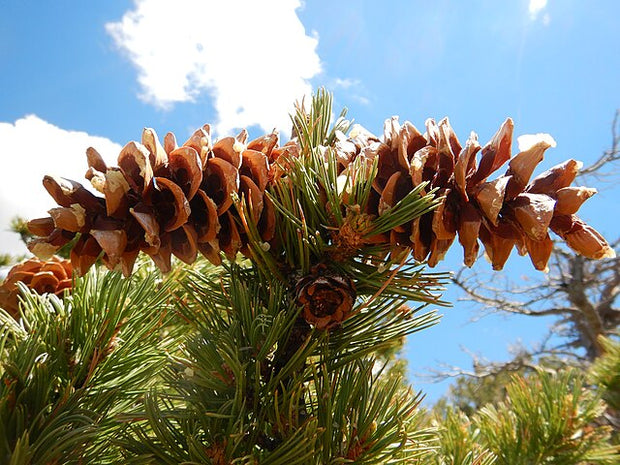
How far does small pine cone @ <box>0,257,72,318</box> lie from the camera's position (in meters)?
1.00

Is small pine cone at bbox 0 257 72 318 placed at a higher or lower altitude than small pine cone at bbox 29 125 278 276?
higher

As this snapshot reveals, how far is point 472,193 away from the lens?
1.90ft

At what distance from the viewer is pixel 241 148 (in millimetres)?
602

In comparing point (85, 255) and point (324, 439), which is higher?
point (85, 255)

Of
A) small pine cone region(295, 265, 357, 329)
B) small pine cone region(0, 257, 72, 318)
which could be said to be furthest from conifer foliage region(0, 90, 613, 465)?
small pine cone region(0, 257, 72, 318)

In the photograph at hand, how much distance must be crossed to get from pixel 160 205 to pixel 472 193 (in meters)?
0.36

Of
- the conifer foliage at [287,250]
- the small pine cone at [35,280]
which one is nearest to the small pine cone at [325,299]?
the conifer foliage at [287,250]

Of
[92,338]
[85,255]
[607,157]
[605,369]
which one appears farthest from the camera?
[607,157]

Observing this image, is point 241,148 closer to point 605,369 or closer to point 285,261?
point 285,261

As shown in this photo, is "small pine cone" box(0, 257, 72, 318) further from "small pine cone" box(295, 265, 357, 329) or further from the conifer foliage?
"small pine cone" box(295, 265, 357, 329)

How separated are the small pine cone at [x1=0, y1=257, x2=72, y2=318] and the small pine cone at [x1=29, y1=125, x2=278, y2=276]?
49cm

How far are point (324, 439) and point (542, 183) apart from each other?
389 mm

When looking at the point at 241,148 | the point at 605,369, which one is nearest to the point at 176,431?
the point at 241,148

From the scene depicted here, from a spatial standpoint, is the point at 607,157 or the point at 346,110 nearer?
the point at 346,110
